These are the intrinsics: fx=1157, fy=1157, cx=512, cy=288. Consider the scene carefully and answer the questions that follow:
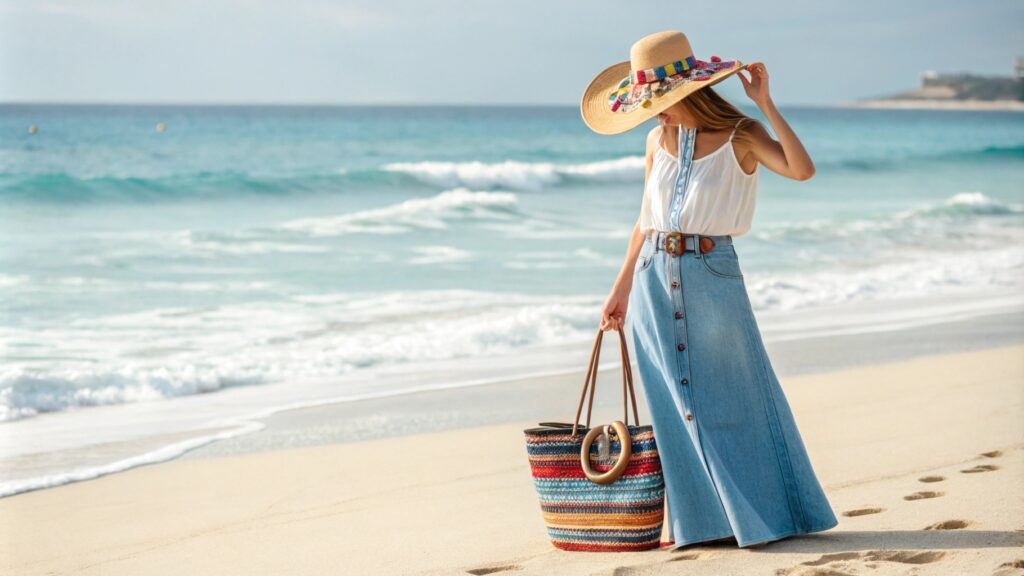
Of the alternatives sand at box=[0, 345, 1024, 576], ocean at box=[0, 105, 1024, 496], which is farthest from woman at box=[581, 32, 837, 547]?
ocean at box=[0, 105, 1024, 496]

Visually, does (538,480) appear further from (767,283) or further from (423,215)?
(423,215)

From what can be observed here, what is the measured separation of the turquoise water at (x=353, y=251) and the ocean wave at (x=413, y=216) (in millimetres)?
69

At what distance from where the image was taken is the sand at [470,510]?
131 inches

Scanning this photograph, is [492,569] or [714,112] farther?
[492,569]

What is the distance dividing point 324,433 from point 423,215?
12.1 meters

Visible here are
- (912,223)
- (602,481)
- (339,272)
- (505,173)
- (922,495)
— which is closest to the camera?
(602,481)

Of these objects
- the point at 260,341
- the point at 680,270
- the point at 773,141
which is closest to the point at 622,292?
the point at 680,270

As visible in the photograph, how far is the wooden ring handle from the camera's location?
10.8 feet

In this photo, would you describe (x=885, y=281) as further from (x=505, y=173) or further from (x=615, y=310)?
(x=505, y=173)

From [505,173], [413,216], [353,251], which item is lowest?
[353,251]

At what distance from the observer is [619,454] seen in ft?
11.0

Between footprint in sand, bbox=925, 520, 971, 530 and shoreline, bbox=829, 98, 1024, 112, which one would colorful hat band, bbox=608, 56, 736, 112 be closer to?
footprint in sand, bbox=925, 520, 971, 530

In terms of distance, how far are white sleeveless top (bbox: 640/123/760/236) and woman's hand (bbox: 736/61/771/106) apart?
12 centimetres

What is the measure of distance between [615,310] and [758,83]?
82 centimetres
